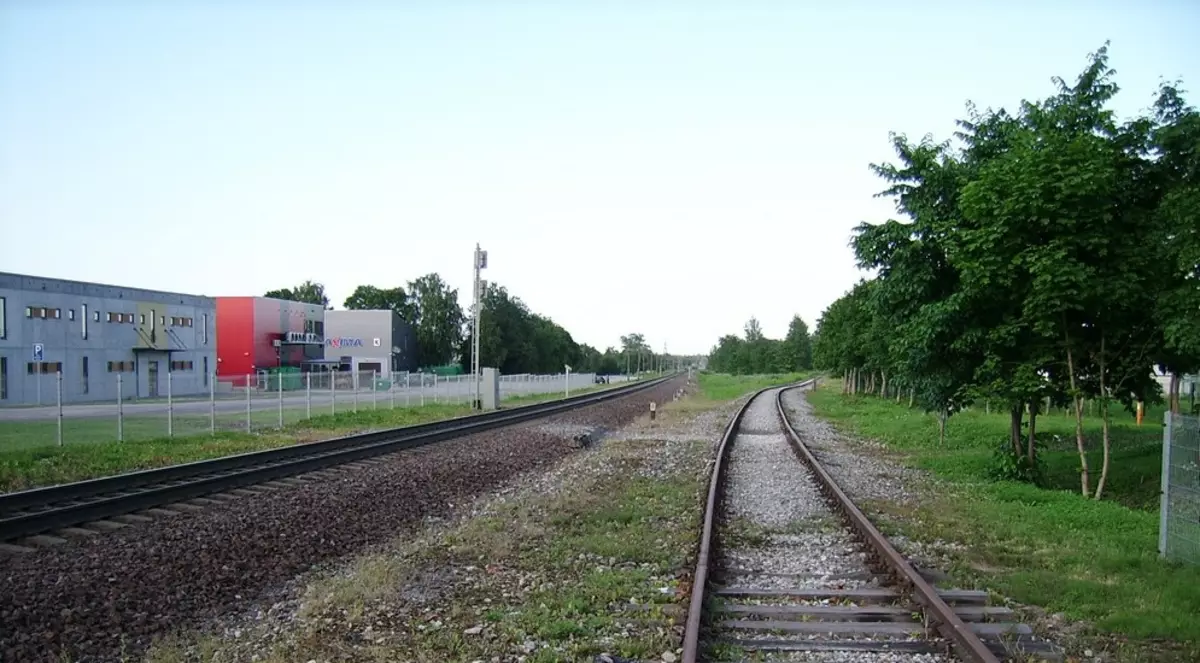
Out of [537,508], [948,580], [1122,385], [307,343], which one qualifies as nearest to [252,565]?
[537,508]

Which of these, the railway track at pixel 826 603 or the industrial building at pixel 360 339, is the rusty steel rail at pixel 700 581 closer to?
the railway track at pixel 826 603

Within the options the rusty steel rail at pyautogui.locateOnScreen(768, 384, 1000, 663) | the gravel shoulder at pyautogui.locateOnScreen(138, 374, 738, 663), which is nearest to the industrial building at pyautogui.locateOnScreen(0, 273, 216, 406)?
the gravel shoulder at pyautogui.locateOnScreen(138, 374, 738, 663)

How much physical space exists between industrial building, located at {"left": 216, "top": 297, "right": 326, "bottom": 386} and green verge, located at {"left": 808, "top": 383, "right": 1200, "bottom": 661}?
65.7 m

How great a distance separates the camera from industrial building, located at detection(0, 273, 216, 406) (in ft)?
143

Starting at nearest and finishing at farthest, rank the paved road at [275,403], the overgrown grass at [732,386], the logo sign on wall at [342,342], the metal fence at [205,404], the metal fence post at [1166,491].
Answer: the metal fence post at [1166,491] < the metal fence at [205,404] < the paved road at [275,403] < the overgrown grass at [732,386] < the logo sign on wall at [342,342]

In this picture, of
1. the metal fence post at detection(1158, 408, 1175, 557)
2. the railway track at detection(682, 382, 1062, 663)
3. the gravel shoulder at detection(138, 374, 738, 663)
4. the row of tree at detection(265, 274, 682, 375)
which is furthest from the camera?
the row of tree at detection(265, 274, 682, 375)

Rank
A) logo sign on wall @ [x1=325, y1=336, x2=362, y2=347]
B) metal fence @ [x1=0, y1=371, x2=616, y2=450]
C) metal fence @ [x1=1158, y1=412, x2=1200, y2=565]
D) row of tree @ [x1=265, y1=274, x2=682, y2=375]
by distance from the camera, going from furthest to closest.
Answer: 1. row of tree @ [x1=265, y1=274, x2=682, y2=375]
2. logo sign on wall @ [x1=325, y1=336, x2=362, y2=347]
3. metal fence @ [x1=0, y1=371, x2=616, y2=450]
4. metal fence @ [x1=1158, y1=412, x2=1200, y2=565]

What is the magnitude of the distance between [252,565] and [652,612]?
4.27 meters

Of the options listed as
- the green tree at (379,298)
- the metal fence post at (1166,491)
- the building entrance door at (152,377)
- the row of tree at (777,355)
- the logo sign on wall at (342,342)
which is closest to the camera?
the metal fence post at (1166,491)

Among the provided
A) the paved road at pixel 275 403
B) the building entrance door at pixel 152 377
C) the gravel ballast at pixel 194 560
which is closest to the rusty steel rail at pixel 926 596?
the gravel ballast at pixel 194 560

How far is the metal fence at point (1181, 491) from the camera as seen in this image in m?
7.93

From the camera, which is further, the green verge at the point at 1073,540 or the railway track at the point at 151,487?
the railway track at the point at 151,487

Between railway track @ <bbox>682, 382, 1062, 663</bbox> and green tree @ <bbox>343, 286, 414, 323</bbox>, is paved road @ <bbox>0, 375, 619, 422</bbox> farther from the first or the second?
green tree @ <bbox>343, 286, 414, 323</bbox>

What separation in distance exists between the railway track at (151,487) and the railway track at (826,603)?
7229 mm
